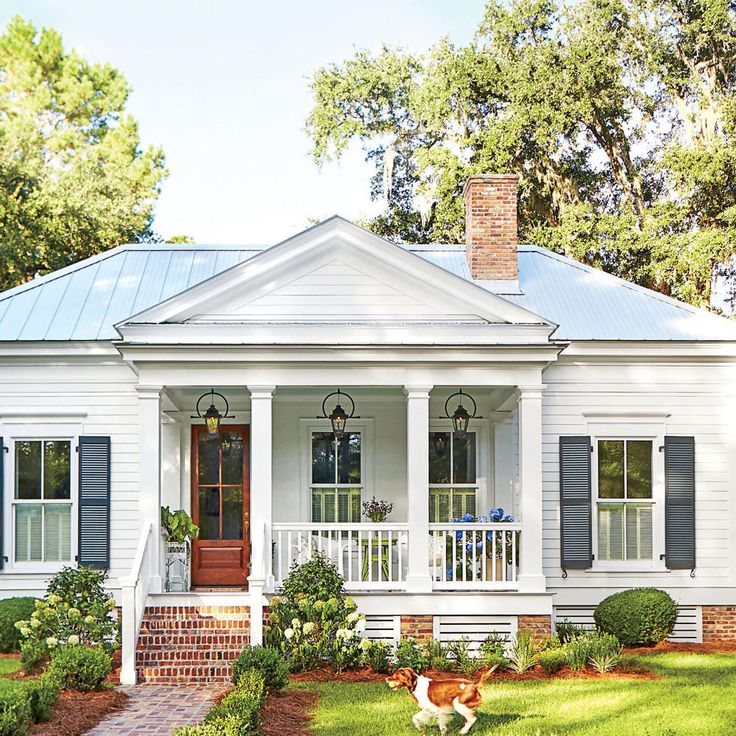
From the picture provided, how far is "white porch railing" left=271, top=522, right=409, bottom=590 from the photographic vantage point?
40.8 feet

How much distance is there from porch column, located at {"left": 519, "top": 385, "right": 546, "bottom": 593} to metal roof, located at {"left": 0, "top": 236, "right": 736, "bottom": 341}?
170 cm

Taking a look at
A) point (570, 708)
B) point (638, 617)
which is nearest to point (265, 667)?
point (570, 708)

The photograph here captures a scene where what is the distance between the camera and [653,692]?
33.3 ft

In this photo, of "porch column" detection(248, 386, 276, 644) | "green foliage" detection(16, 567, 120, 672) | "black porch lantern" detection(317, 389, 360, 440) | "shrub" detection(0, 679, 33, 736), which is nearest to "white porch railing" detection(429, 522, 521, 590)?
"black porch lantern" detection(317, 389, 360, 440)

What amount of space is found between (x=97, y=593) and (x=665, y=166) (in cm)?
1660

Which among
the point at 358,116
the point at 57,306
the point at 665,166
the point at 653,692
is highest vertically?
the point at 358,116

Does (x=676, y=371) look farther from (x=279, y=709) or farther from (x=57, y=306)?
(x=57, y=306)

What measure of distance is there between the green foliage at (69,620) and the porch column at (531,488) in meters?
4.94

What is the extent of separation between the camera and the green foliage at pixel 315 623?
11250mm

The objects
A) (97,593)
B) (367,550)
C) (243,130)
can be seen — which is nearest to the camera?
(97,593)

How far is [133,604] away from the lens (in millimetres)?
11398

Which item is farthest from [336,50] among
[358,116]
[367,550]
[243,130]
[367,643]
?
[367,643]

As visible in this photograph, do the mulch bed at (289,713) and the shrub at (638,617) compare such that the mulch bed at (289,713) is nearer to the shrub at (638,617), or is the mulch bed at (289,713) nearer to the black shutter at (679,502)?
the shrub at (638,617)

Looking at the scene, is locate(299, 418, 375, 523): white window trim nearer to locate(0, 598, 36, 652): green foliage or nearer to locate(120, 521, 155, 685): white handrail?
locate(120, 521, 155, 685): white handrail
